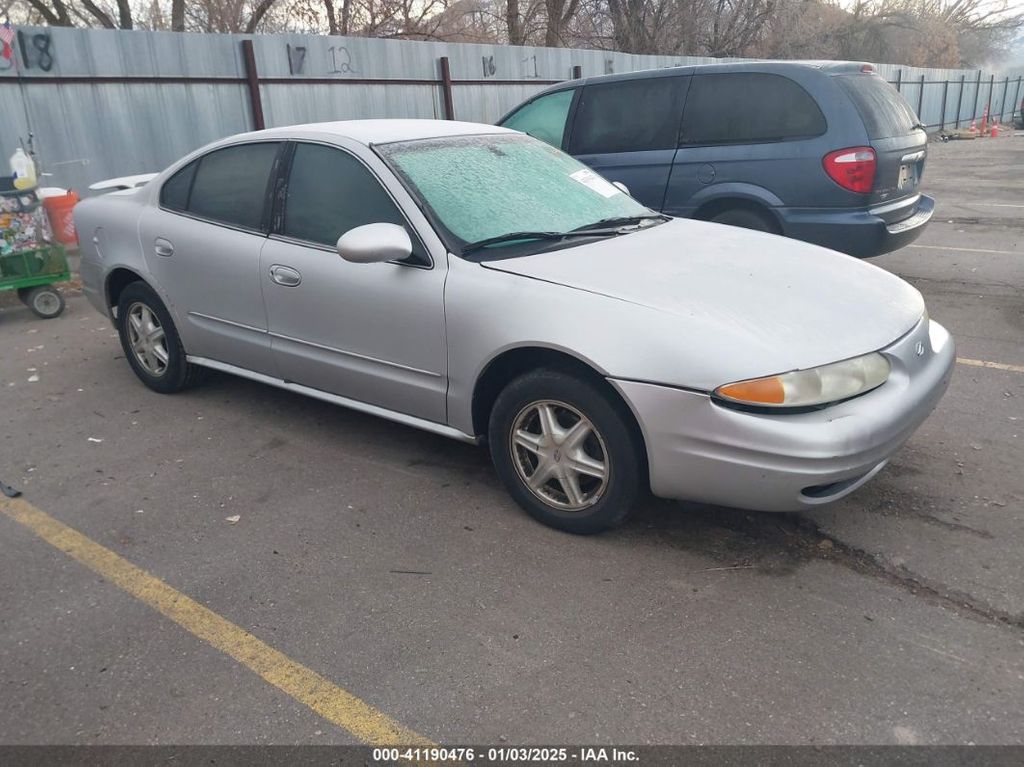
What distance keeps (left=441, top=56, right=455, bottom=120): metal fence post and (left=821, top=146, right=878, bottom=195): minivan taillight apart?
8.45 metres

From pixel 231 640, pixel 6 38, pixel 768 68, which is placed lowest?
pixel 231 640

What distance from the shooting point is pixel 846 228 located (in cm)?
630

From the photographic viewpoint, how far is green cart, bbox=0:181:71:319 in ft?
23.4

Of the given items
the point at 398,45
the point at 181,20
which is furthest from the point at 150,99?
the point at 181,20

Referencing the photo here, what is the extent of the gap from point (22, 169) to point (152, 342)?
155 inches

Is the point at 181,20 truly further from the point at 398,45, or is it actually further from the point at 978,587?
the point at 978,587

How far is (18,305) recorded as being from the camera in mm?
8273

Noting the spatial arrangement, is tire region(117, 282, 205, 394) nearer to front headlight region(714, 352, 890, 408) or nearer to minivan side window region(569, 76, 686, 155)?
front headlight region(714, 352, 890, 408)

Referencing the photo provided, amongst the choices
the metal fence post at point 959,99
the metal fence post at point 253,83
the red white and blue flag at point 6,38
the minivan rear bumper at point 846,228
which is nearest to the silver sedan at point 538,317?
the minivan rear bumper at point 846,228

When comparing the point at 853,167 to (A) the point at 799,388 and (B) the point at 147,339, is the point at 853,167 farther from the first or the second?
(B) the point at 147,339

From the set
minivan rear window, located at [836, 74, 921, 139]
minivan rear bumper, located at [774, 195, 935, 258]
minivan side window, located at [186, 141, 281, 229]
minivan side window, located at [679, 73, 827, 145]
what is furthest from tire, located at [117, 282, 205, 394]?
minivan rear window, located at [836, 74, 921, 139]

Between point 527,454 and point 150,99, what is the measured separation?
27.7 feet

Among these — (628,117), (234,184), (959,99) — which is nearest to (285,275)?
(234,184)

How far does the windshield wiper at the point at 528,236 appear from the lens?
12.3 feet
